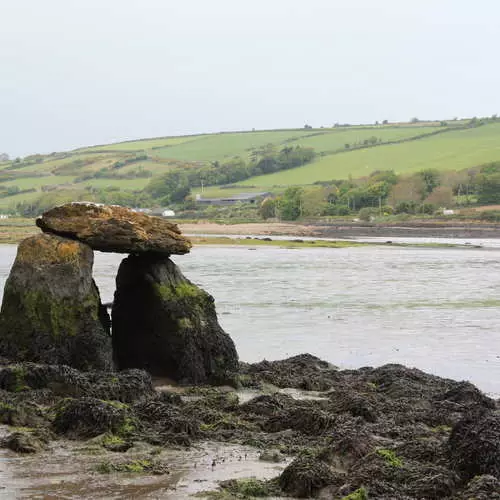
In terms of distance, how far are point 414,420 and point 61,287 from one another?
5953 millimetres

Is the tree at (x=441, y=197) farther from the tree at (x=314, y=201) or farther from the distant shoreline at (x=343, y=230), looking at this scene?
the distant shoreline at (x=343, y=230)

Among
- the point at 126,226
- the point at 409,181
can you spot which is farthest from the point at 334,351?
the point at 409,181

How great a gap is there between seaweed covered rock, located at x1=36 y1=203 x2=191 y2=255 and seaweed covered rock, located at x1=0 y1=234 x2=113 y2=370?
0.87 ft

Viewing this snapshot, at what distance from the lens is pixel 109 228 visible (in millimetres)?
15867

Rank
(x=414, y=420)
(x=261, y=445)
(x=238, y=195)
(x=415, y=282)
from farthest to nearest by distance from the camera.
Result: (x=238, y=195)
(x=415, y=282)
(x=414, y=420)
(x=261, y=445)

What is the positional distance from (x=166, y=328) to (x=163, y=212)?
111906 mm

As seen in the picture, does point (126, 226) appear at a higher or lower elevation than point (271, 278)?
higher

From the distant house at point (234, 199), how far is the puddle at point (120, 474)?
118914 mm

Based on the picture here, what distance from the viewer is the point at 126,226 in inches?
625

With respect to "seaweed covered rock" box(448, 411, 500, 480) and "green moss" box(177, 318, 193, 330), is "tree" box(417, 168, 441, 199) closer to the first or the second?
"green moss" box(177, 318, 193, 330)

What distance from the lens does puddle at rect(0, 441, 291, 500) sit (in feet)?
29.6

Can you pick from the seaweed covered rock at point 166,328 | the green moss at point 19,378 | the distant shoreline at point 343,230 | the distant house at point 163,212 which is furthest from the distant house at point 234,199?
the green moss at point 19,378

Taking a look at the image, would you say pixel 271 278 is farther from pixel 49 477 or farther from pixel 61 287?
pixel 49 477

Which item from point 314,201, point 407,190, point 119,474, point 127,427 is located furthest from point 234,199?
point 119,474
